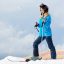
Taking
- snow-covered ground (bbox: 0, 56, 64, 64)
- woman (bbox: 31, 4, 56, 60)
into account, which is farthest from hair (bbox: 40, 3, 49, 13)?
snow-covered ground (bbox: 0, 56, 64, 64)

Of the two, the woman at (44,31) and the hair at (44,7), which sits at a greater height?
the hair at (44,7)

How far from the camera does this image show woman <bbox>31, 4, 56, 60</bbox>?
9.33 meters

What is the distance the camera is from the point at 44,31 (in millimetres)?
9438

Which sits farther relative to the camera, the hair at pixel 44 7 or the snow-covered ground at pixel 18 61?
the hair at pixel 44 7

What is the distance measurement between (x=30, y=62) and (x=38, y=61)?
0.26 m

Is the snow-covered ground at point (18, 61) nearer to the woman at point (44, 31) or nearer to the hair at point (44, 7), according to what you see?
the woman at point (44, 31)

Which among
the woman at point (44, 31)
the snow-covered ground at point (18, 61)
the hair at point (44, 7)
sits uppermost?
the hair at point (44, 7)

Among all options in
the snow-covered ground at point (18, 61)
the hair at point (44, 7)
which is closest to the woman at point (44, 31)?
the hair at point (44, 7)

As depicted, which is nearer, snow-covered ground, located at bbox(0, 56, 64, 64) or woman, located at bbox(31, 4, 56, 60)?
snow-covered ground, located at bbox(0, 56, 64, 64)

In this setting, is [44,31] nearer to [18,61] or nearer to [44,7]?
[44,7]

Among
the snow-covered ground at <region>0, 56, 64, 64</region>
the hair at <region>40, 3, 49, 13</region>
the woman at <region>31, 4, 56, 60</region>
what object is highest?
the hair at <region>40, 3, 49, 13</region>

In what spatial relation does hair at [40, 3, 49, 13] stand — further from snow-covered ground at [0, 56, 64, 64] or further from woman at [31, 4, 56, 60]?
snow-covered ground at [0, 56, 64, 64]

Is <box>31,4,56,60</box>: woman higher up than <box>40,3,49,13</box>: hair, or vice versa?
<box>40,3,49,13</box>: hair

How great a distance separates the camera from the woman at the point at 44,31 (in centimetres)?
933
